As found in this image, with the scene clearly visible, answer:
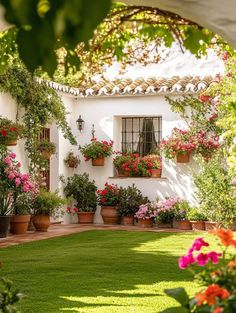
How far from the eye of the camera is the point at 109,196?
14.1 meters

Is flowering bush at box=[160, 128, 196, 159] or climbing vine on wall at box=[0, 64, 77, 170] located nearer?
climbing vine on wall at box=[0, 64, 77, 170]

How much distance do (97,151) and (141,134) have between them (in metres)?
1.12

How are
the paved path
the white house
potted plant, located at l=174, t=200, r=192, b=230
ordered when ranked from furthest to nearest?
the white house → potted plant, located at l=174, t=200, r=192, b=230 → the paved path

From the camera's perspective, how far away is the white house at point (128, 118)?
13.9 m

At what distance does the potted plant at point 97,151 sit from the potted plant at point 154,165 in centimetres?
86

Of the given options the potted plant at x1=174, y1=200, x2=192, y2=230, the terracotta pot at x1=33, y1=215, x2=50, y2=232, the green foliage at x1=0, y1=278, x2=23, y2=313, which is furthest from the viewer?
the potted plant at x1=174, y1=200, x2=192, y2=230

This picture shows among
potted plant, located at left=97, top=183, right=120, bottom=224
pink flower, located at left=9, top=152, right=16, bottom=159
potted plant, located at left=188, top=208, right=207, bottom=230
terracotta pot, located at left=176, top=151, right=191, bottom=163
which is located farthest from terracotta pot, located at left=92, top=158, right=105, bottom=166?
pink flower, located at left=9, top=152, right=16, bottom=159

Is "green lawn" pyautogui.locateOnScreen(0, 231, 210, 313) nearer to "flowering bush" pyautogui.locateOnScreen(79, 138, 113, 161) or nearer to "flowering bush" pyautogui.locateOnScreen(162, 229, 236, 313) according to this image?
"flowering bush" pyautogui.locateOnScreen(79, 138, 113, 161)

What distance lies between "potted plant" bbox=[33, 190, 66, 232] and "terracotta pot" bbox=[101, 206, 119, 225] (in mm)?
1822

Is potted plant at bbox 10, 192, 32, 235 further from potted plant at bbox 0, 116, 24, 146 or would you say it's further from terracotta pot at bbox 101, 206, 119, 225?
terracotta pot at bbox 101, 206, 119, 225

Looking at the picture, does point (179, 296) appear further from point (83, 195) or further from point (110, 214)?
point (83, 195)

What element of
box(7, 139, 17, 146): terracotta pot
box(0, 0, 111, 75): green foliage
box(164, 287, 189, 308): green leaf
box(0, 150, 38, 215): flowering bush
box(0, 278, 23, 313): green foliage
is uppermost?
box(7, 139, 17, 146): terracotta pot

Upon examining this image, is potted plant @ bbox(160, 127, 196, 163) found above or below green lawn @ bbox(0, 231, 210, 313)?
above

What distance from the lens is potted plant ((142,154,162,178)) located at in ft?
46.3
